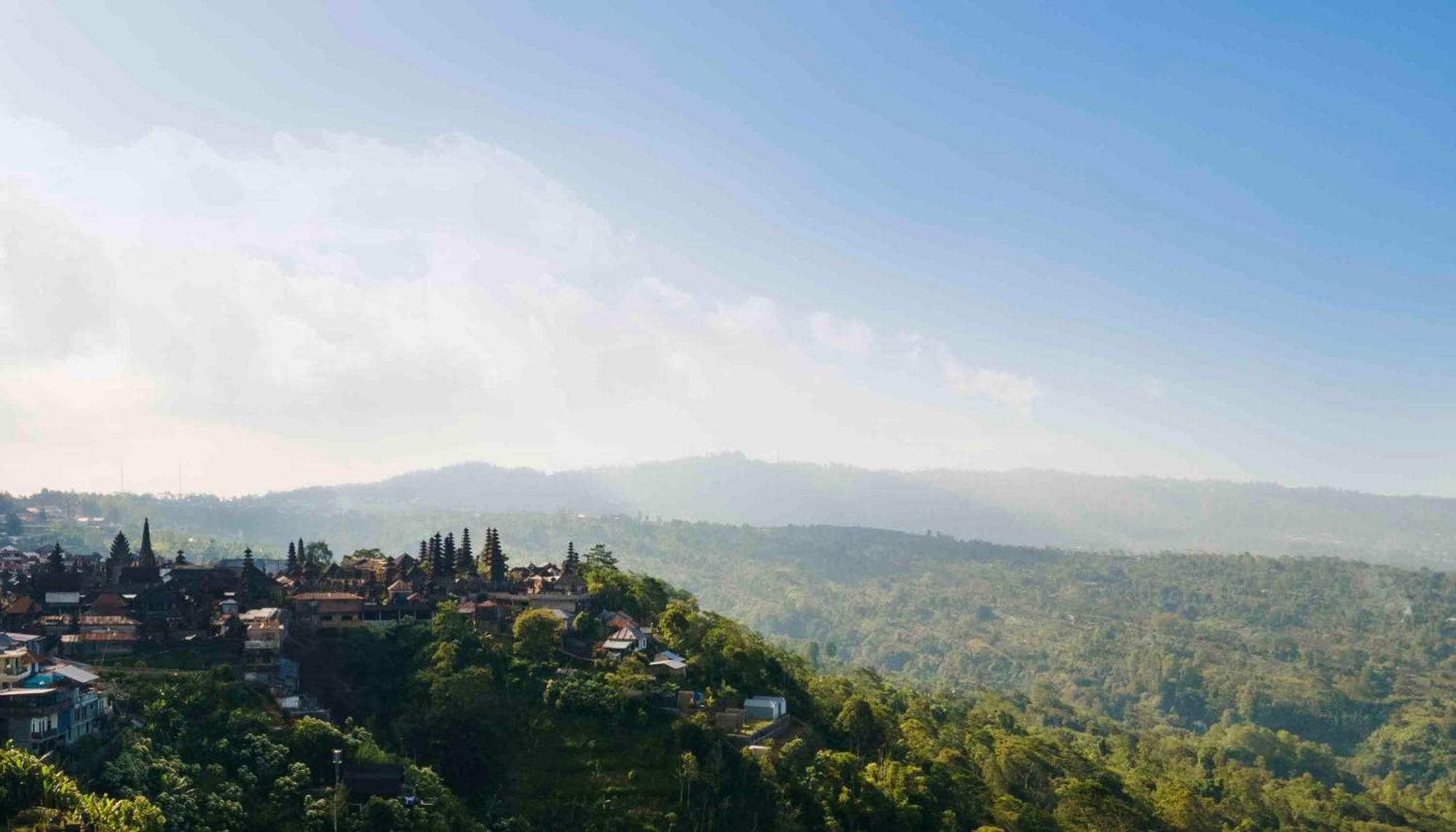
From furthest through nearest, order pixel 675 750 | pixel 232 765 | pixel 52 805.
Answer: pixel 675 750, pixel 232 765, pixel 52 805

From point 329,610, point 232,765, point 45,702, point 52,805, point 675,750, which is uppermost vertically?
point 329,610

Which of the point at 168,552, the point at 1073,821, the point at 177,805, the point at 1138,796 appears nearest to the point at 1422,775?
the point at 1138,796

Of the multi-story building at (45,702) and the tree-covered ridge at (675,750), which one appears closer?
the multi-story building at (45,702)

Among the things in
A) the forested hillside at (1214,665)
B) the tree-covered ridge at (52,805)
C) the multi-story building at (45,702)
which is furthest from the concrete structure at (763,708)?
the forested hillside at (1214,665)

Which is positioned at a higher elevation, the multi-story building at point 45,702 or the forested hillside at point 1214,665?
the multi-story building at point 45,702

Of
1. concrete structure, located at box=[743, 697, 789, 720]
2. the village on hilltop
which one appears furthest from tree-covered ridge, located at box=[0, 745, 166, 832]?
concrete structure, located at box=[743, 697, 789, 720]

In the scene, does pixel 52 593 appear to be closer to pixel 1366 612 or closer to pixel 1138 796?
pixel 1138 796

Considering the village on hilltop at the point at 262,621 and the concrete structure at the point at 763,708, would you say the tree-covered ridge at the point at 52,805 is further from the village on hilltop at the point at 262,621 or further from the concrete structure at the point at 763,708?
the concrete structure at the point at 763,708

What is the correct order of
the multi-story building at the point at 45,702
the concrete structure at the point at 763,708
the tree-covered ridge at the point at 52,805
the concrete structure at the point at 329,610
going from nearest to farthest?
the tree-covered ridge at the point at 52,805 < the multi-story building at the point at 45,702 < the concrete structure at the point at 763,708 < the concrete structure at the point at 329,610

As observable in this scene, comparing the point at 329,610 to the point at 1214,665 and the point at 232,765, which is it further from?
the point at 1214,665

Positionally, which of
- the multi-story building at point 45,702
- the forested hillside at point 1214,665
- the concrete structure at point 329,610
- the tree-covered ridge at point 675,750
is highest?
the concrete structure at point 329,610

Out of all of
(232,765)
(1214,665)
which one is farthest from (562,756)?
(1214,665)
